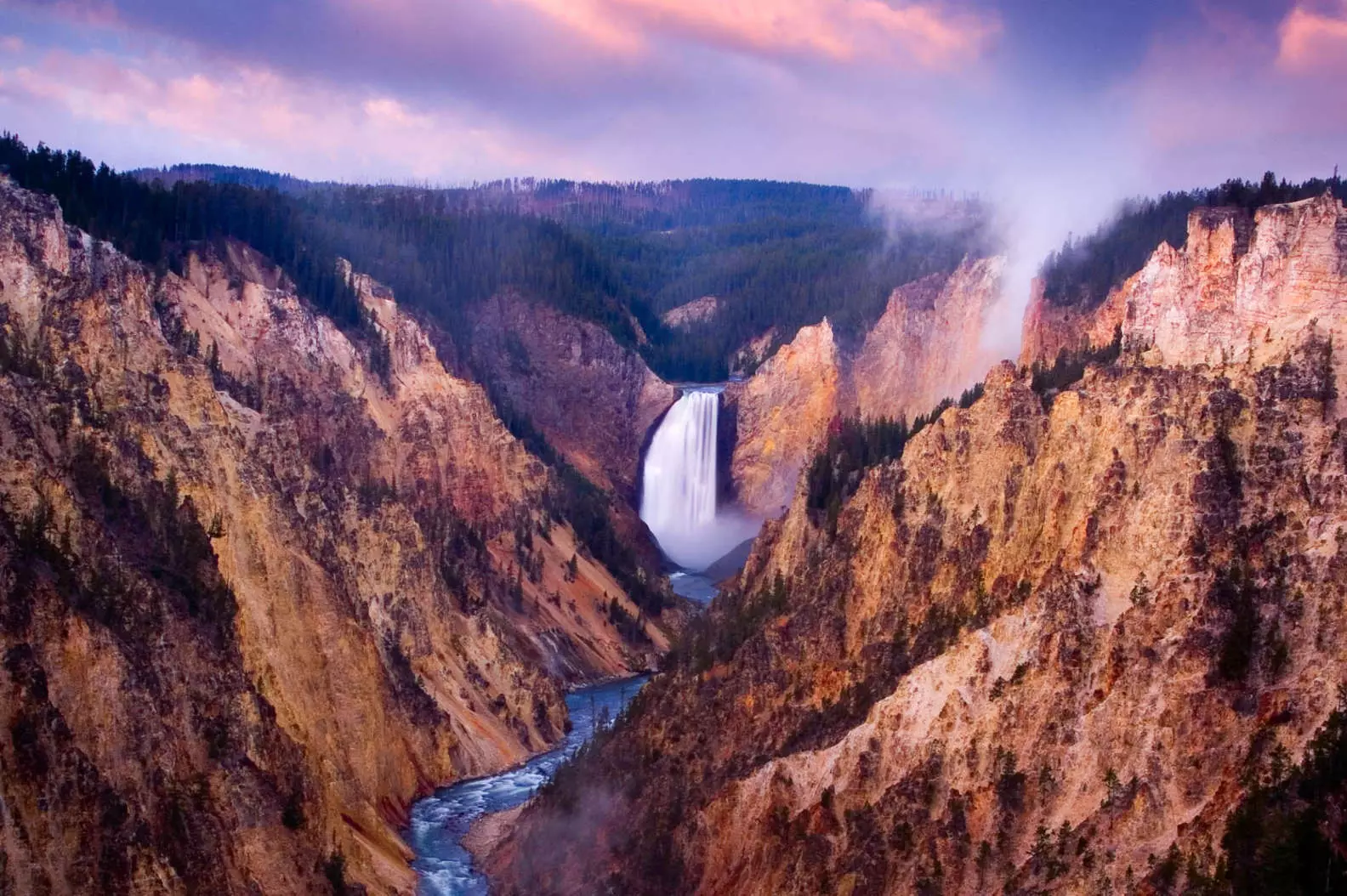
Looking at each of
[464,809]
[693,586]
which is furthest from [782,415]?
[464,809]

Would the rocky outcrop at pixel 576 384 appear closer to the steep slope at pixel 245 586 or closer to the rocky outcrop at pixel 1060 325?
the steep slope at pixel 245 586

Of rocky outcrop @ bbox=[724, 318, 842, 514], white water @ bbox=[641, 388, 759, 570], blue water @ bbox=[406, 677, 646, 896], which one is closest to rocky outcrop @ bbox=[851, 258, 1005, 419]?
rocky outcrop @ bbox=[724, 318, 842, 514]

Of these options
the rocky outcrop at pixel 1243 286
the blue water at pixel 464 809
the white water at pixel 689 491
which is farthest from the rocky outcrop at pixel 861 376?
the rocky outcrop at pixel 1243 286

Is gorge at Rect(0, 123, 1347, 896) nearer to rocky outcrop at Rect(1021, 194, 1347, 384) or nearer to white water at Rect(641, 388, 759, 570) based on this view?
rocky outcrop at Rect(1021, 194, 1347, 384)

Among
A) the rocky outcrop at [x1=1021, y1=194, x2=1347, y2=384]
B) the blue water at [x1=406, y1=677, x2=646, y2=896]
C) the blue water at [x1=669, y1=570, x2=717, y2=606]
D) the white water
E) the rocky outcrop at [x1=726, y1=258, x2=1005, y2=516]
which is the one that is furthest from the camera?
the white water

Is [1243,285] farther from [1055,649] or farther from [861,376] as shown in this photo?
[861,376]
